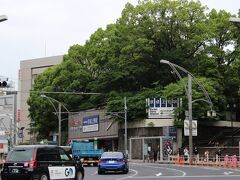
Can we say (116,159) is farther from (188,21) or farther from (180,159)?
(188,21)

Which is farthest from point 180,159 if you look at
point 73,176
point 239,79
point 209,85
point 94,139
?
point 73,176

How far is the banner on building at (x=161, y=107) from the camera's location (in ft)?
206

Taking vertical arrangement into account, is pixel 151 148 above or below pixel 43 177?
above

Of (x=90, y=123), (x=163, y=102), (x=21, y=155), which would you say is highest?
(x=163, y=102)

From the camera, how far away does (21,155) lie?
20.9 m

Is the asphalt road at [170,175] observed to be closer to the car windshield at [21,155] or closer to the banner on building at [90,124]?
the car windshield at [21,155]

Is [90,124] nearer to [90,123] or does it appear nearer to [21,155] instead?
[90,123]

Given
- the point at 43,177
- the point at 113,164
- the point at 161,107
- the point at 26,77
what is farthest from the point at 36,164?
the point at 26,77

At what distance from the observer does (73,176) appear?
22.3 meters

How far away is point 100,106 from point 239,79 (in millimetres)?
19982

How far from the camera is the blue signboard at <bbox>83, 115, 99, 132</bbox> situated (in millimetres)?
76188

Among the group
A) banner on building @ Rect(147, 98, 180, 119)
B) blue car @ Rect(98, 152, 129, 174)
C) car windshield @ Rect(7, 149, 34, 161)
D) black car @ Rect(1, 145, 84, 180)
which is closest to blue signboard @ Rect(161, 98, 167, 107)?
banner on building @ Rect(147, 98, 180, 119)

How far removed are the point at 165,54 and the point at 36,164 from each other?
161 ft

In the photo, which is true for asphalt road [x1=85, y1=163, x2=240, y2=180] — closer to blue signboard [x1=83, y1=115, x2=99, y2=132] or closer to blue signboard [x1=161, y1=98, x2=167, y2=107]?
blue signboard [x1=161, y1=98, x2=167, y2=107]
